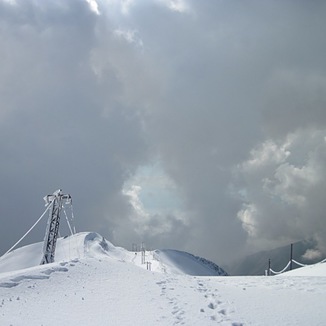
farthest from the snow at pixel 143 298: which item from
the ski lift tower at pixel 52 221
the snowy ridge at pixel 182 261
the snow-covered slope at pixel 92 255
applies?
the snowy ridge at pixel 182 261

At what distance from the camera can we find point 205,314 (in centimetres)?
1407

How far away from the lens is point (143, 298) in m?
16.7

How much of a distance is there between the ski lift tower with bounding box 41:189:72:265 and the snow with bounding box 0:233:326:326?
14840 millimetres

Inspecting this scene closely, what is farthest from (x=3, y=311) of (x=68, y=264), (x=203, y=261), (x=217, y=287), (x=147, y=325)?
(x=203, y=261)

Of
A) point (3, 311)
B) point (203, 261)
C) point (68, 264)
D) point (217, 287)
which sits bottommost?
point (3, 311)

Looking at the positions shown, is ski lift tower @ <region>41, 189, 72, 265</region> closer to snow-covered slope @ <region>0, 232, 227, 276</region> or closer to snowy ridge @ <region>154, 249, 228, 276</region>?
snow-covered slope @ <region>0, 232, 227, 276</region>

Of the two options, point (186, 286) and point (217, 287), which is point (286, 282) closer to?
point (217, 287)

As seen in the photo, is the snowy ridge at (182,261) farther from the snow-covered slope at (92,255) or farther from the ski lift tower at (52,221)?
the ski lift tower at (52,221)

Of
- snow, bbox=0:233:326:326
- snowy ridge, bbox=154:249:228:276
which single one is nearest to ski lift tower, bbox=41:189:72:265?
snow, bbox=0:233:326:326

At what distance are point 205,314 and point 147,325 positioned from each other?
2031 mm

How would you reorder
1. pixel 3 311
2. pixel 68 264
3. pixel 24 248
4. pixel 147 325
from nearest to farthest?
pixel 147 325 → pixel 3 311 → pixel 68 264 → pixel 24 248

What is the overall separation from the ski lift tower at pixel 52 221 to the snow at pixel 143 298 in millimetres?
14840

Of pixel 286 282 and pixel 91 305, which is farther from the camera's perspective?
pixel 286 282

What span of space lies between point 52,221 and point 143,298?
23.4m
